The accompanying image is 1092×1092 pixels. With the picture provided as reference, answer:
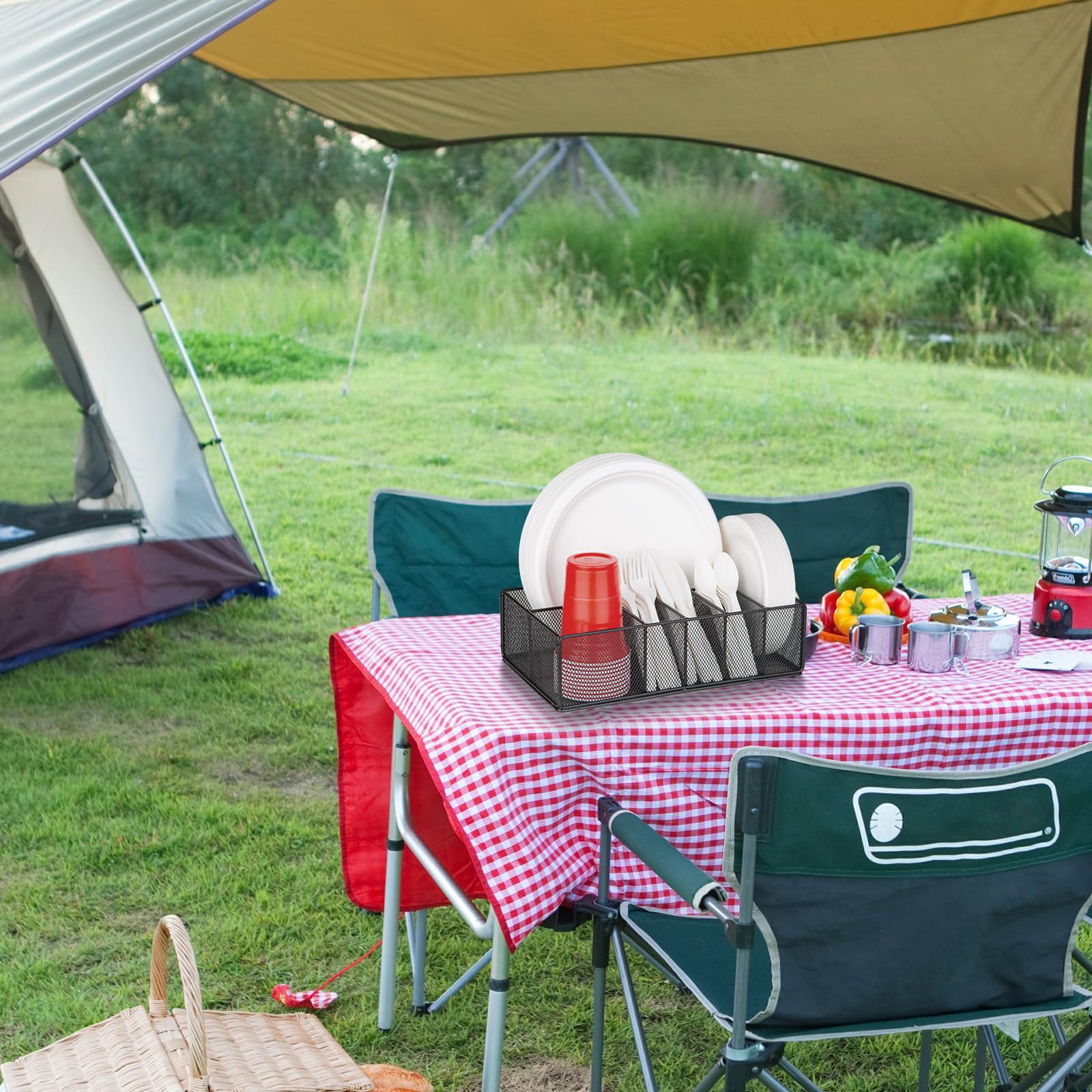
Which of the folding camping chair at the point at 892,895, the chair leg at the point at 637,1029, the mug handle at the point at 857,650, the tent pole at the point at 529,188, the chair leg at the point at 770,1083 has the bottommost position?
the chair leg at the point at 637,1029

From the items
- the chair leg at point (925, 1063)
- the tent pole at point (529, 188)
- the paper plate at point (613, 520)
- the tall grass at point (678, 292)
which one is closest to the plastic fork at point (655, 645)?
the paper plate at point (613, 520)

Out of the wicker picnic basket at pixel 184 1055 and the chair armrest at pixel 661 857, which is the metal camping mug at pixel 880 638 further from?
the wicker picnic basket at pixel 184 1055

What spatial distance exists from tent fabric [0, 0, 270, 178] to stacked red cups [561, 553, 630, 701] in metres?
0.98

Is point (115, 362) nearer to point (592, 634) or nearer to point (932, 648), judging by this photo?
point (592, 634)

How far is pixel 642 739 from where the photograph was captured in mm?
1798

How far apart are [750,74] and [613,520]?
7.61 ft

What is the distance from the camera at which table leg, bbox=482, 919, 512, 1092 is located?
182 cm

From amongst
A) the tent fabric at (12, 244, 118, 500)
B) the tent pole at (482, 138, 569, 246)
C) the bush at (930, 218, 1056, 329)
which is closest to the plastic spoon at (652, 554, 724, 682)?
the tent fabric at (12, 244, 118, 500)

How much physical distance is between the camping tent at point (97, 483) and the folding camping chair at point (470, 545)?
72.5 inches

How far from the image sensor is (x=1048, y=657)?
6.89 ft

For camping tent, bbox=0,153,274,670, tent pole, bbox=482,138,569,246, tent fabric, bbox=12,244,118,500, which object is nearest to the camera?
camping tent, bbox=0,153,274,670

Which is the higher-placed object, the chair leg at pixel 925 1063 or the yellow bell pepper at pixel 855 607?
the yellow bell pepper at pixel 855 607

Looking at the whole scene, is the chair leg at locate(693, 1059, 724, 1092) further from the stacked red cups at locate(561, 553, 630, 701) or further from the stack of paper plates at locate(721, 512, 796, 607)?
the stack of paper plates at locate(721, 512, 796, 607)

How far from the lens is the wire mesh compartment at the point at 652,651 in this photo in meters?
1.84
